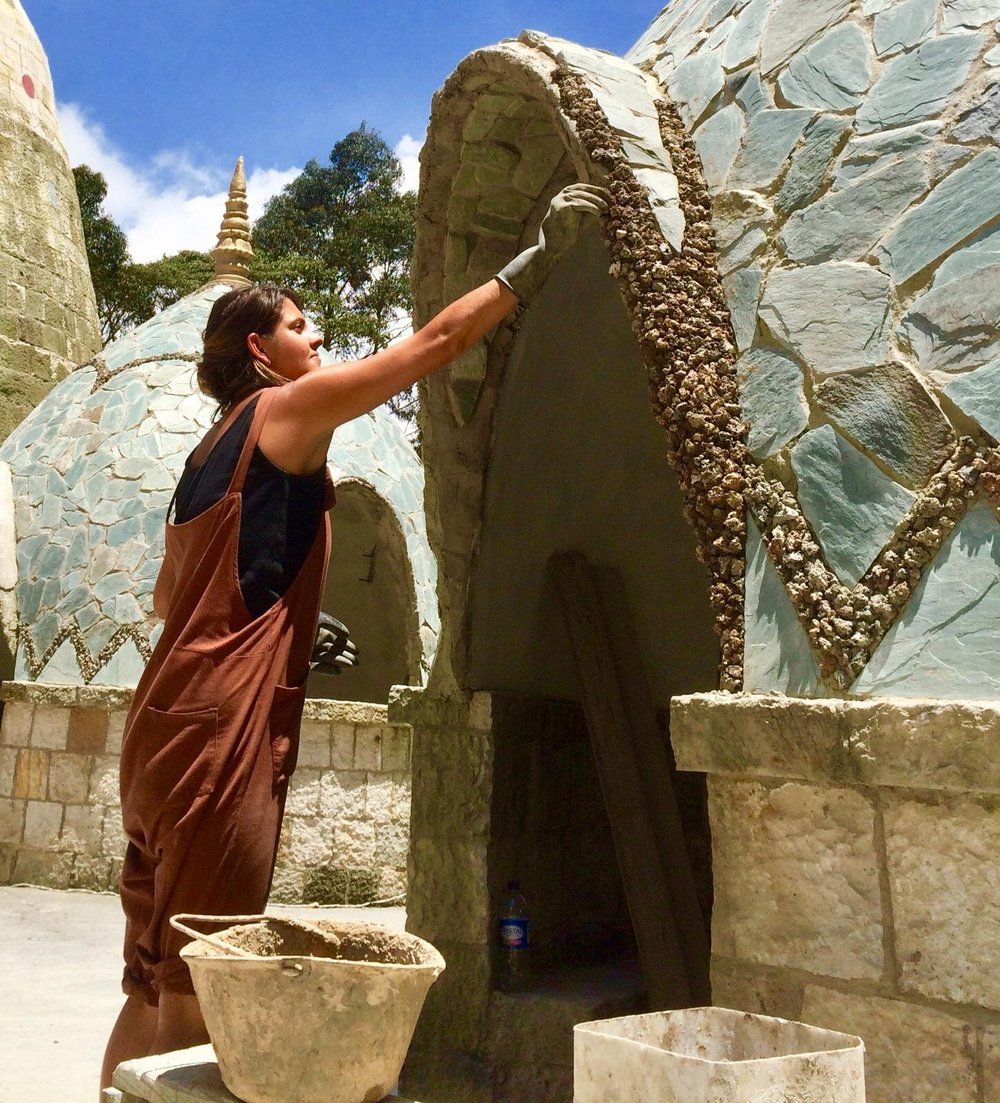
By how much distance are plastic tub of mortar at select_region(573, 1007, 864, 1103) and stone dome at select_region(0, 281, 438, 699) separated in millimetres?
6937

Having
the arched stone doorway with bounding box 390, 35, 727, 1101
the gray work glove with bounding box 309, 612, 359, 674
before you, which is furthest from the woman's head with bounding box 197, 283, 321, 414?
the arched stone doorway with bounding box 390, 35, 727, 1101

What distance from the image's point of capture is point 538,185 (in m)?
4.03

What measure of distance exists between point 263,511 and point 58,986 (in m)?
3.55

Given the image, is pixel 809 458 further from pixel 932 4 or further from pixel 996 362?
pixel 932 4

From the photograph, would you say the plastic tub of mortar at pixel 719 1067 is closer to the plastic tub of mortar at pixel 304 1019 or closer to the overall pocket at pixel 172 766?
the plastic tub of mortar at pixel 304 1019

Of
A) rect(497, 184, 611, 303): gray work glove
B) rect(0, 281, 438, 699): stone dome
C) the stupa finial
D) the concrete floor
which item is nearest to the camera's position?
rect(497, 184, 611, 303): gray work glove

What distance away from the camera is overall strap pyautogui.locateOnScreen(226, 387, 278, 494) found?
2637 millimetres

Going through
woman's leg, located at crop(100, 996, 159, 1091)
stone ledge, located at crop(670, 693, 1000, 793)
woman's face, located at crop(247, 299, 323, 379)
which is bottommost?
woman's leg, located at crop(100, 996, 159, 1091)

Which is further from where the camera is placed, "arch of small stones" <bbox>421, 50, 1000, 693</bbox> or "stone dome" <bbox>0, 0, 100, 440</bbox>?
"stone dome" <bbox>0, 0, 100, 440</bbox>

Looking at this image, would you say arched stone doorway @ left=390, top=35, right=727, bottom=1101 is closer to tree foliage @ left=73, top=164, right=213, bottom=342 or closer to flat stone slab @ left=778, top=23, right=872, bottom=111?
flat stone slab @ left=778, top=23, right=872, bottom=111

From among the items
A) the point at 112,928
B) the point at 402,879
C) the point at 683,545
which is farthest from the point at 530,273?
the point at 402,879

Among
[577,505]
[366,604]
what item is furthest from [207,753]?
[366,604]

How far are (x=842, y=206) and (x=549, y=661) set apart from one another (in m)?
2.38

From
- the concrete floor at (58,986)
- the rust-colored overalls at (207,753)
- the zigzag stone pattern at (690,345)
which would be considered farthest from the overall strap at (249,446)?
the concrete floor at (58,986)
